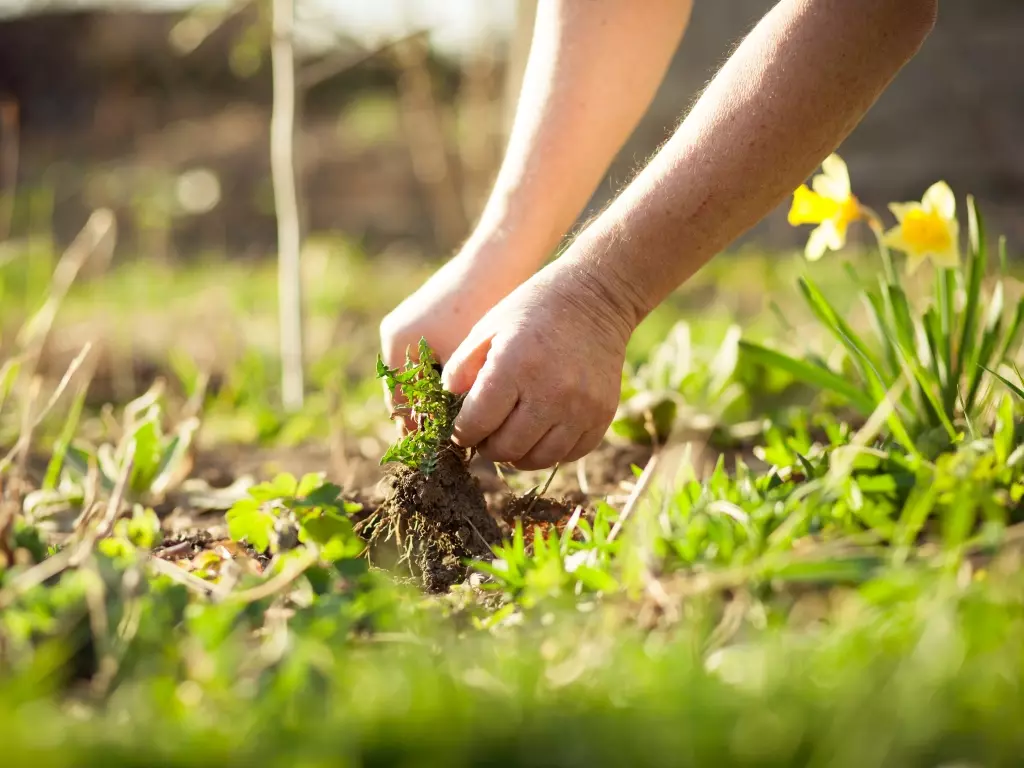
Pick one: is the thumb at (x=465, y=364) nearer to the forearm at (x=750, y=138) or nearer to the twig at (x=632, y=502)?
the forearm at (x=750, y=138)

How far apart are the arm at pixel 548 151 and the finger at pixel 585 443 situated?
12.6 inches

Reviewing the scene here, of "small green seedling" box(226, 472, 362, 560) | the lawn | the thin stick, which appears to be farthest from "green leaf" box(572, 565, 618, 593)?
the thin stick

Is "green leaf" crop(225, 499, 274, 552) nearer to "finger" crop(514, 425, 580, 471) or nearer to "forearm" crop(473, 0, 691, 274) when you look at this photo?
"finger" crop(514, 425, 580, 471)

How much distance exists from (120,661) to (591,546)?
0.58m

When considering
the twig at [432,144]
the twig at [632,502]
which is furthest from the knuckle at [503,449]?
the twig at [432,144]

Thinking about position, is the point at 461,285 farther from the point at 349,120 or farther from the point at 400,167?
the point at 349,120

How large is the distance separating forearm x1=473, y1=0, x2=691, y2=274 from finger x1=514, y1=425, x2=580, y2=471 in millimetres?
421

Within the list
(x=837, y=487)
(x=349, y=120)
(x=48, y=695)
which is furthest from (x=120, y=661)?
(x=349, y=120)

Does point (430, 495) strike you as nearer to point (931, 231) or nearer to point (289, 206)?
point (931, 231)

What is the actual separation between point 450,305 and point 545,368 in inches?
14.2

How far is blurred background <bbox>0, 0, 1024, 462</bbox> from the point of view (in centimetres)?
383

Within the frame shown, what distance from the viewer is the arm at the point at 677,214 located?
4.27 ft

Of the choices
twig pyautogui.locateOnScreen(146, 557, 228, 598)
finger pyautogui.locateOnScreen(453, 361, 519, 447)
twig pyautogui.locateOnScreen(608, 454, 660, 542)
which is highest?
finger pyautogui.locateOnScreen(453, 361, 519, 447)

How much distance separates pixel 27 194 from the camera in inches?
329
